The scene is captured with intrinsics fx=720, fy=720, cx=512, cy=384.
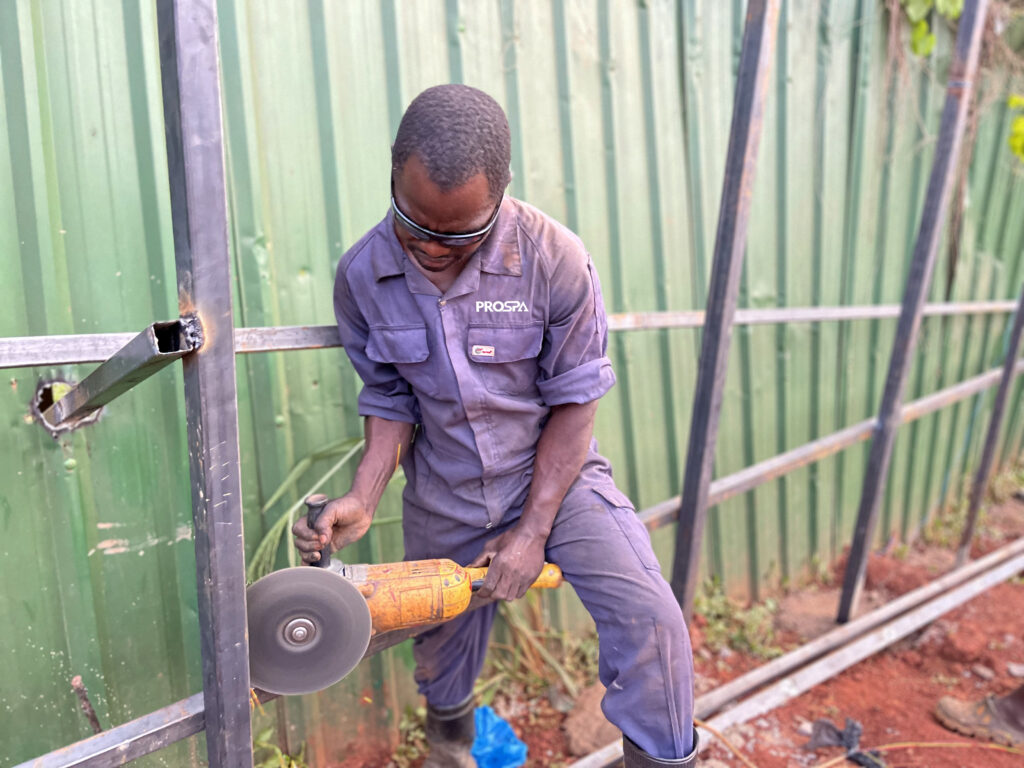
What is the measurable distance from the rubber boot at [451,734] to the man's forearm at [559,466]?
1.01m

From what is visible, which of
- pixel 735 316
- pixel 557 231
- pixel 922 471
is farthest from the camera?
pixel 922 471

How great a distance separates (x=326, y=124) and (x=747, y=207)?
1.51 meters

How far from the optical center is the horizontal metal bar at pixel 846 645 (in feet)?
10.3

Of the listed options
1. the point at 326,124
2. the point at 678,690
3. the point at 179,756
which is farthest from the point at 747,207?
the point at 179,756

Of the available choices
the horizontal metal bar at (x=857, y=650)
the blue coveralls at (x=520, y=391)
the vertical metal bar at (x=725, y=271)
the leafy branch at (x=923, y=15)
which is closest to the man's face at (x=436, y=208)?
the blue coveralls at (x=520, y=391)

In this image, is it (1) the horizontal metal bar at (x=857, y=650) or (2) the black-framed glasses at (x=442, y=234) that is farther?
(1) the horizontal metal bar at (x=857, y=650)

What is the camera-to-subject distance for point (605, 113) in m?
3.21

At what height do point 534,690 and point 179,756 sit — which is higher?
point 179,756

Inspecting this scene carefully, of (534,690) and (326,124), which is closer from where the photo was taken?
(326,124)

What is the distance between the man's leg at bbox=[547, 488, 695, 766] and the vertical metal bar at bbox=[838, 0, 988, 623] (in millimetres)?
2443

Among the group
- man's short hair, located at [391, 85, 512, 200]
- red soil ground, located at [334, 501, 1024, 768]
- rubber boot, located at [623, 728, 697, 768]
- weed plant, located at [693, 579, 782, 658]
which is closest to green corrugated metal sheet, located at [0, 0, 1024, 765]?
weed plant, located at [693, 579, 782, 658]

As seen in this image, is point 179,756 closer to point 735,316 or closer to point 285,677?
point 285,677

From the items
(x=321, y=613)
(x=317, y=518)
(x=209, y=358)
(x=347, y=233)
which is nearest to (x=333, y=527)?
(x=317, y=518)

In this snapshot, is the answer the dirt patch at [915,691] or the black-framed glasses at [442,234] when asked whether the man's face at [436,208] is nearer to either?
the black-framed glasses at [442,234]
